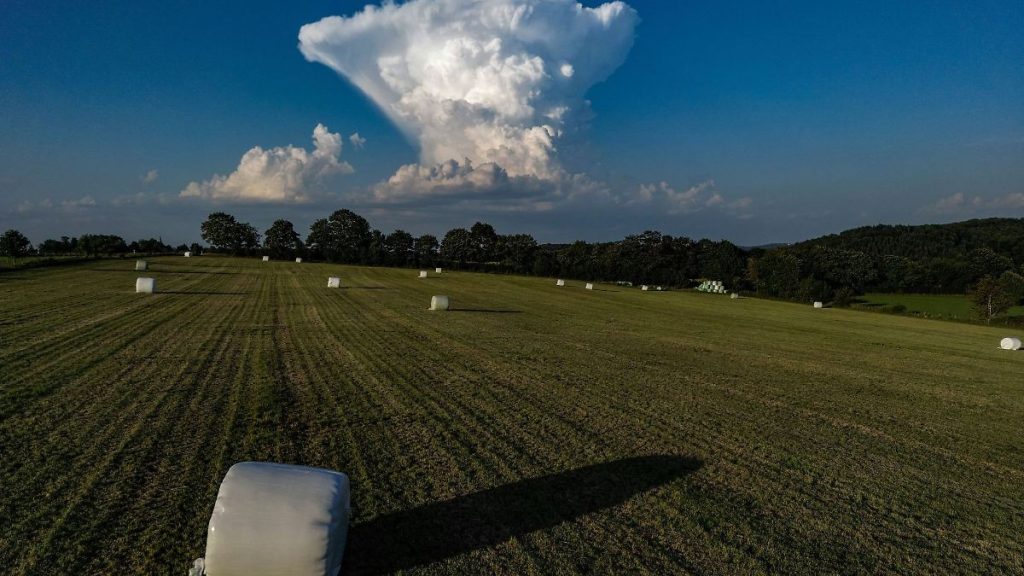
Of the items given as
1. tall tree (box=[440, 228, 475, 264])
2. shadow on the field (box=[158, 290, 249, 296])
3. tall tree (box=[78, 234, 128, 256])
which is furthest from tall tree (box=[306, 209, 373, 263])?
shadow on the field (box=[158, 290, 249, 296])

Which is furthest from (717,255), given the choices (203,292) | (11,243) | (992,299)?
(11,243)

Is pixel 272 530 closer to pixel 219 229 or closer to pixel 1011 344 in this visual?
pixel 1011 344

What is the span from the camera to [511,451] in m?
9.24

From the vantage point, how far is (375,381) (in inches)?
538

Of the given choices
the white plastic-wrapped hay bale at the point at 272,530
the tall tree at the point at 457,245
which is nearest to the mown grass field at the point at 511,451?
the white plastic-wrapped hay bale at the point at 272,530

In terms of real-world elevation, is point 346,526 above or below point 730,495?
above

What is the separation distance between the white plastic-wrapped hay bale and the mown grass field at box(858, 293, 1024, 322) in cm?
6884

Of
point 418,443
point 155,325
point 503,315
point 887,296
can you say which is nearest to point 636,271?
point 887,296

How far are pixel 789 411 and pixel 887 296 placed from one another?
8918cm

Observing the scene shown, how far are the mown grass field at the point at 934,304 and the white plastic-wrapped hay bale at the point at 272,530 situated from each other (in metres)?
68.8

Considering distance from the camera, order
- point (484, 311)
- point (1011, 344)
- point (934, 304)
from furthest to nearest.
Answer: point (934, 304), point (484, 311), point (1011, 344)

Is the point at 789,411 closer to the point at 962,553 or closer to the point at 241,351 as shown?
the point at 962,553

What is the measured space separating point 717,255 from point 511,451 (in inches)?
4357

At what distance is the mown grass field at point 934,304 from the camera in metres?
61.0
